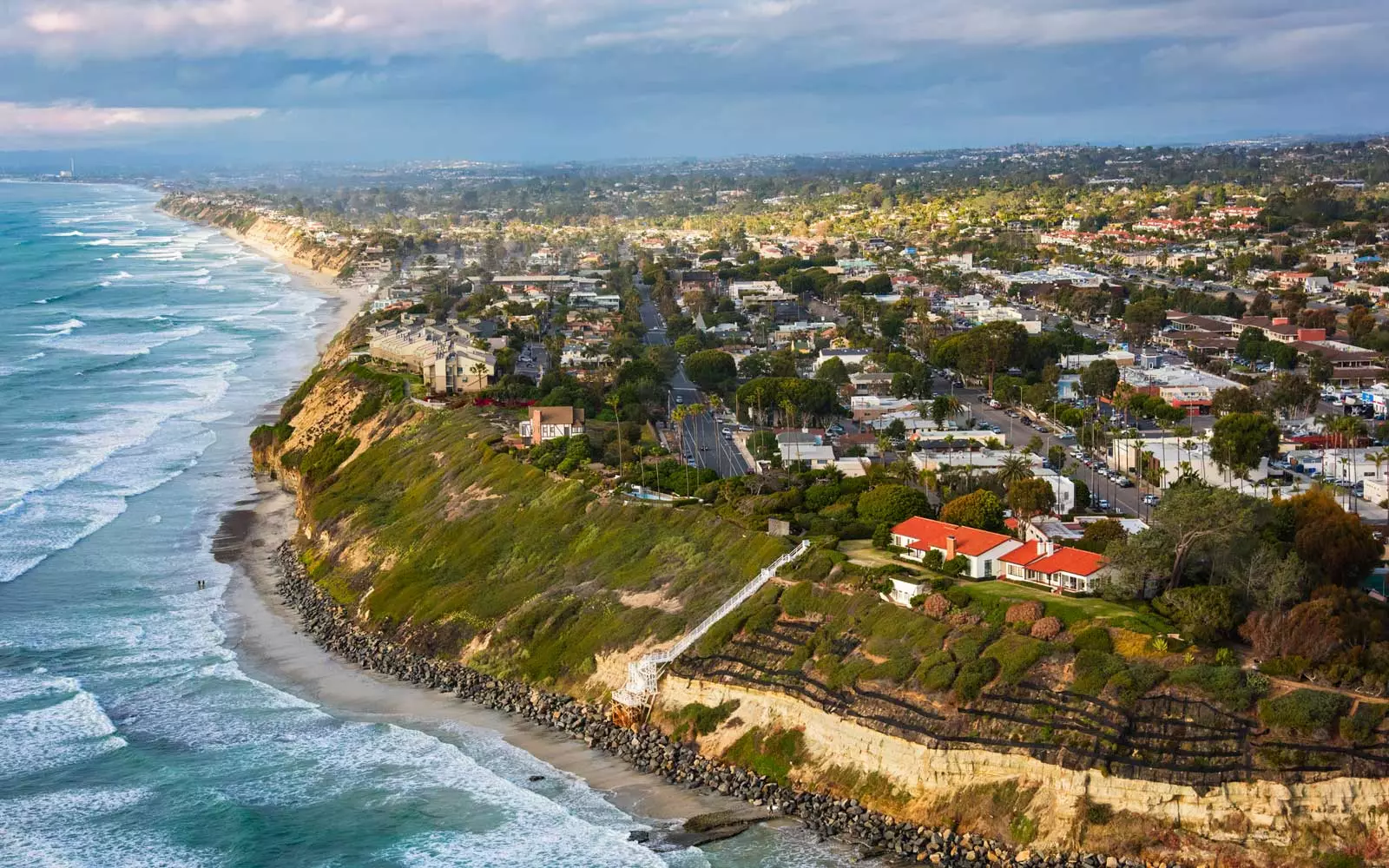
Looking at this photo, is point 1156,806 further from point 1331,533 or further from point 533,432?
point 533,432

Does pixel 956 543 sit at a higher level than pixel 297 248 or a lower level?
higher

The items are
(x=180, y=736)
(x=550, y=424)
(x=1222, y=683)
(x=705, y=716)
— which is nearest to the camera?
(x=1222, y=683)

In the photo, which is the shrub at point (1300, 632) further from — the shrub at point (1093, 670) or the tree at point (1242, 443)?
the tree at point (1242, 443)

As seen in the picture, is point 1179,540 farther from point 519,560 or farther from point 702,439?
point 702,439

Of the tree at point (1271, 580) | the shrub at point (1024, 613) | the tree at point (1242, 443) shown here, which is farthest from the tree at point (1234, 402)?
the shrub at point (1024, 613)

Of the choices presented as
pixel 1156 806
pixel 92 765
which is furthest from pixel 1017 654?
pixel 92 765

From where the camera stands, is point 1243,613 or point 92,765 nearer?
point 1243,613

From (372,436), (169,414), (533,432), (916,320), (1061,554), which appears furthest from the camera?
(916,320)

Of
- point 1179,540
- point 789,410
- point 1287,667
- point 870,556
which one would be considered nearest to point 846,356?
point 789,410
